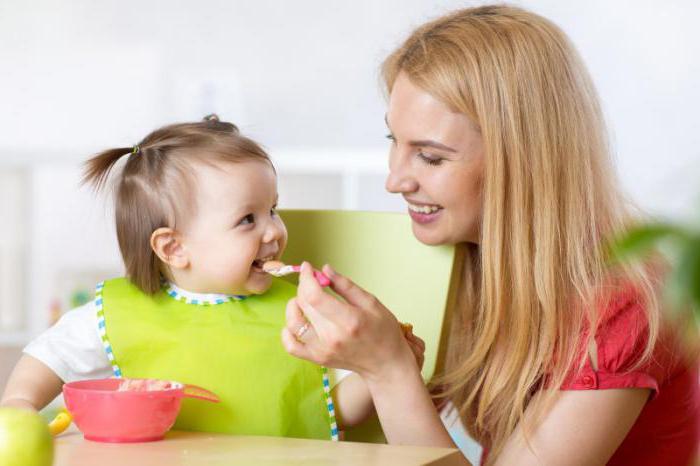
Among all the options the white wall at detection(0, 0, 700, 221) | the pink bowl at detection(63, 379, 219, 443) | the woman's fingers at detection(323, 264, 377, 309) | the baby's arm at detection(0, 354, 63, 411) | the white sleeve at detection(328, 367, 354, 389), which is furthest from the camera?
the white wall at detection(0, 0, 700, 221)

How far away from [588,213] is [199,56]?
10.1 feet

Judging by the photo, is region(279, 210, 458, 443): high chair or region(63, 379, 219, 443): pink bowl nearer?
region(63, 379, 219, 443): pink bowl

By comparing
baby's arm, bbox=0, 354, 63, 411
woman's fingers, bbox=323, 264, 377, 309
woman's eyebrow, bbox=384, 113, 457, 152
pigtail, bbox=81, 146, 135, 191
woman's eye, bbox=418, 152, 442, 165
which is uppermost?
woman's eyebrow, bbox=384, 113, 457, 152

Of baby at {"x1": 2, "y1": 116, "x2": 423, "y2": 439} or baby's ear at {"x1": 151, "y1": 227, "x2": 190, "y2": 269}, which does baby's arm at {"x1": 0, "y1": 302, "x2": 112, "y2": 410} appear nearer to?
baby at {"x1": 2, "y1": 116, "x2": 423, "y2": 439}

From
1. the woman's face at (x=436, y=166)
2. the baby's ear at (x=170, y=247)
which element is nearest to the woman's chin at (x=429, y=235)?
the woman's face at (x=436, y=166)

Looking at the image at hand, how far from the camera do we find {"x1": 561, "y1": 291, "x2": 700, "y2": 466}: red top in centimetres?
126

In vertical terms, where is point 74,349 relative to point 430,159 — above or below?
below

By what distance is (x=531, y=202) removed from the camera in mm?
1365

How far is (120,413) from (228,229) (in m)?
0.38

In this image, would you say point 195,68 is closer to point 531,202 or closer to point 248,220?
point 248,220

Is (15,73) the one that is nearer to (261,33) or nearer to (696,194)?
(261,33)

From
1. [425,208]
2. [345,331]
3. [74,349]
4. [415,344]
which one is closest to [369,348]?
[345,331]

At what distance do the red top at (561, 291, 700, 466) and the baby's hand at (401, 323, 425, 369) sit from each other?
0.20 metres

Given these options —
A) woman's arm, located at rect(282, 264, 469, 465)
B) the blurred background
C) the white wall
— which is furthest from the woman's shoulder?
the white wall
